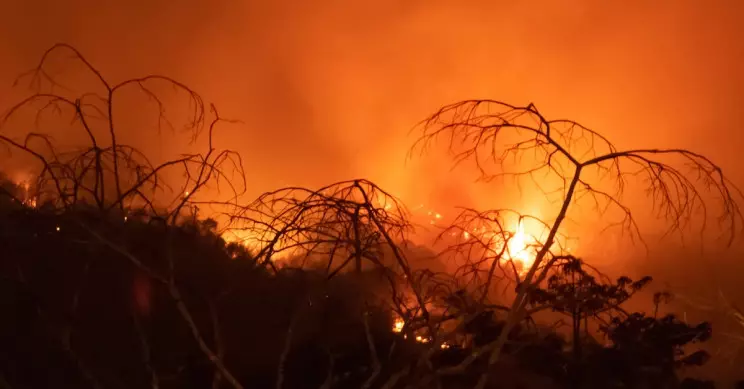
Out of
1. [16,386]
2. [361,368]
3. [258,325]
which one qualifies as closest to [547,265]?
[361,368]

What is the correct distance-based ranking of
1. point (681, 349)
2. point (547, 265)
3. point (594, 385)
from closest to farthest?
1. point (547, 265)
2. point (594, 385)
3. point (681, 349)

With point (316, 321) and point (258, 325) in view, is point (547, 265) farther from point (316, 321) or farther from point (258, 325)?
point (258, 325)

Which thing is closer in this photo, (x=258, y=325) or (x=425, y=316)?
(x=425, y=316)

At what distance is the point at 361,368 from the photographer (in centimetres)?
754

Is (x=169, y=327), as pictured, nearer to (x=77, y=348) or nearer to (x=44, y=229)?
(x=77, y=348)

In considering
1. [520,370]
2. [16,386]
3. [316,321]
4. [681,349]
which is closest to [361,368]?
[316,321]

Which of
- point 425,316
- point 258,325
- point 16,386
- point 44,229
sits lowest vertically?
point 16,386

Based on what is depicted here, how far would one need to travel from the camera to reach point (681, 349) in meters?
10.9

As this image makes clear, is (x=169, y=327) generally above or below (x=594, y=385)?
above

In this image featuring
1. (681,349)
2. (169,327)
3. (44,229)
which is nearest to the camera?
(44,229)

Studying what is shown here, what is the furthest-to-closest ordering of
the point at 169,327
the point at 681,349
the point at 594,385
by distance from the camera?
the point at 681,349 < the point at 594,385 < the point at 169,327

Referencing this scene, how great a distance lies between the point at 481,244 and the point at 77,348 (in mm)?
4388

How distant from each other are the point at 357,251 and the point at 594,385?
5556 mm

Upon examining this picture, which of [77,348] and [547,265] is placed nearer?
[547,265]
